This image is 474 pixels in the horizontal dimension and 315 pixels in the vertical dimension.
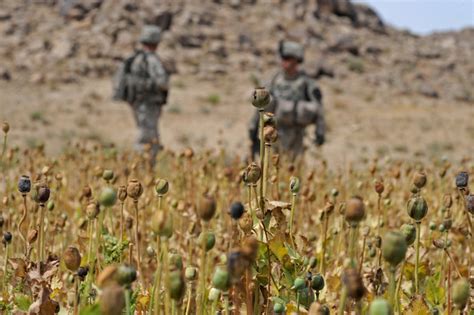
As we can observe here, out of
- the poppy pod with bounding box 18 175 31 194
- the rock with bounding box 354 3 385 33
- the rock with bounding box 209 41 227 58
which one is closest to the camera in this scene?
the poppy pod with bounding box 18 175 31 194

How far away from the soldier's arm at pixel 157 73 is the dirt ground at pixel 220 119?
12.0 feet

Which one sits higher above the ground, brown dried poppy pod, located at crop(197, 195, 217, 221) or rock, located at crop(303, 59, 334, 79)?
brown dried poppy pod, located at crop(197, 195, 217, 221)

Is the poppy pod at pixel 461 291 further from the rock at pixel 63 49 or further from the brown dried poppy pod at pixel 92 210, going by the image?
the rock at pixel 63 49

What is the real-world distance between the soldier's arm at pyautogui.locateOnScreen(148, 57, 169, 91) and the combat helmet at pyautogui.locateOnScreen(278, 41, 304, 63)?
143 cm

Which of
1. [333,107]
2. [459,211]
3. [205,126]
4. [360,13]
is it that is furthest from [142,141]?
[360,13]

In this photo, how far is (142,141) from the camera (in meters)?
6.04

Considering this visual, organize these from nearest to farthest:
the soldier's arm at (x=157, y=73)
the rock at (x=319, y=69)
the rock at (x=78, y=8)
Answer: the soldier's arm at (x=157, y=73) → the rock at (x=319, y=69) → the rock at (x=78, y=8)

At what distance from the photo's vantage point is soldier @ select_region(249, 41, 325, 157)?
484 centimetres

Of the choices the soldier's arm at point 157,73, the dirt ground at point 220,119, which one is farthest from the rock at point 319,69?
the soldier's arm at point 157,73

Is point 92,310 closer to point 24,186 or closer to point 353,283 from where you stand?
point 353,283

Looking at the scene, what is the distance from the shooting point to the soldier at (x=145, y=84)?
584 centimetres

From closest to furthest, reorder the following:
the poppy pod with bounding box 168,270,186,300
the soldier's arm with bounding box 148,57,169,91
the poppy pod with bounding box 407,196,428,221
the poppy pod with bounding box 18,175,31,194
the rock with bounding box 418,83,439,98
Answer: the poppy pod with bounding box 168,270,186,300 < the poppy pod with bounding box 407,196,428,221 < the poppy pod with bounding box 18,175,31,194 < the soldier's arm with bounding box 148,57,169,91 < the rock with bounding box 418,83,439,98

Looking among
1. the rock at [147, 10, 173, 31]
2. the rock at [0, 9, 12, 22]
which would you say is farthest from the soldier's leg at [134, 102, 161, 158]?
the rock at [0, 9, 12, 22]

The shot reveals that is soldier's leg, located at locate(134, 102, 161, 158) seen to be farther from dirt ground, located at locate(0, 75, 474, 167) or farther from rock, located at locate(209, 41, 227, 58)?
rock, located at locate(209, 41, 227, 58)
